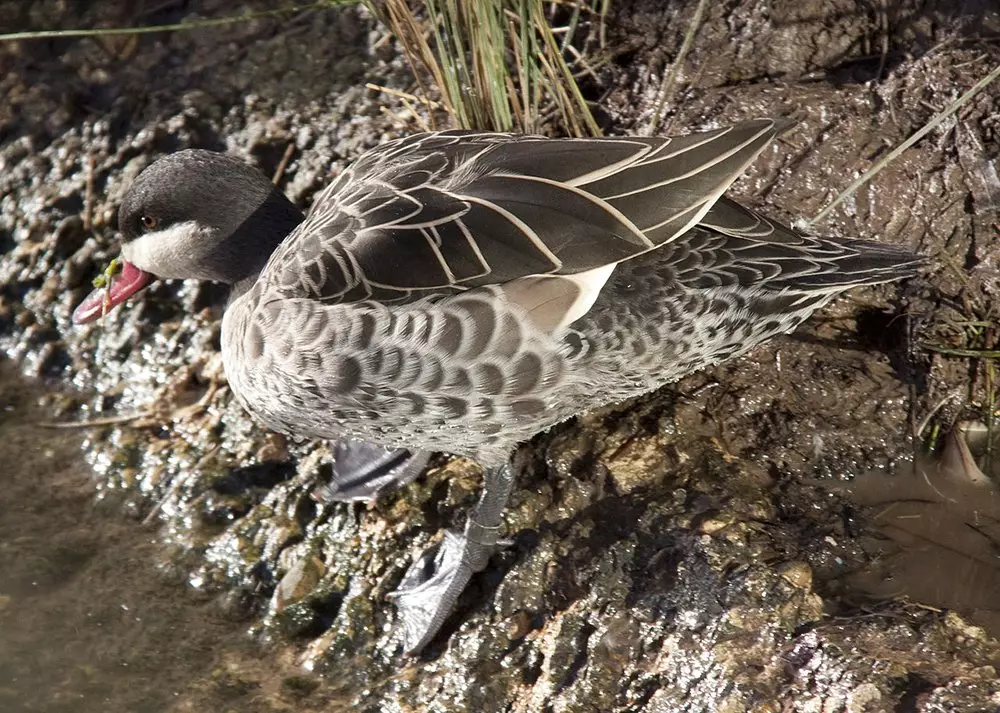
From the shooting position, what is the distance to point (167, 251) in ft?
11.9

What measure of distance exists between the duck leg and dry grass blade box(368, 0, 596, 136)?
1238 mm

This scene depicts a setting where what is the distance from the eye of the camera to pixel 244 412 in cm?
404

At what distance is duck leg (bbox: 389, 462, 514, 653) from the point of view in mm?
3209

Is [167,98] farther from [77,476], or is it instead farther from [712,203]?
[712,203]

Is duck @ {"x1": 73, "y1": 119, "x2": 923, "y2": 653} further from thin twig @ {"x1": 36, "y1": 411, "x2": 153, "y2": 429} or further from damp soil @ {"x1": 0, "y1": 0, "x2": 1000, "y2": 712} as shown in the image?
thin twig @ {"x1": 36, "y1": 411, "x2": 153, "y2": 429}

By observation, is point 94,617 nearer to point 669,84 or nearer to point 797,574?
point 797,574

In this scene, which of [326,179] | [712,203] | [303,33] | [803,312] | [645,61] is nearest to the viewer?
[712,203]

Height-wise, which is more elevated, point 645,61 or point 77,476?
point 645,61

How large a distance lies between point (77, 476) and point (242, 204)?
1.35 meters

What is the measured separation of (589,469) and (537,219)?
0.89m

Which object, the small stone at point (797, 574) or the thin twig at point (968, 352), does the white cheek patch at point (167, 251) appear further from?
the thin twig at point (968, 352)

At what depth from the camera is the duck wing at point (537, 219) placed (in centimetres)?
280

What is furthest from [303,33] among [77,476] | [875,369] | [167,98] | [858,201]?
[875,369]

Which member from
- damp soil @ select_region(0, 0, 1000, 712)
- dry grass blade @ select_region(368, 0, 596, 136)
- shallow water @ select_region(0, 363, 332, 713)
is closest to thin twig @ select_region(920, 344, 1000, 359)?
damp soil @ select_region(0, 0, 1000, 712)
